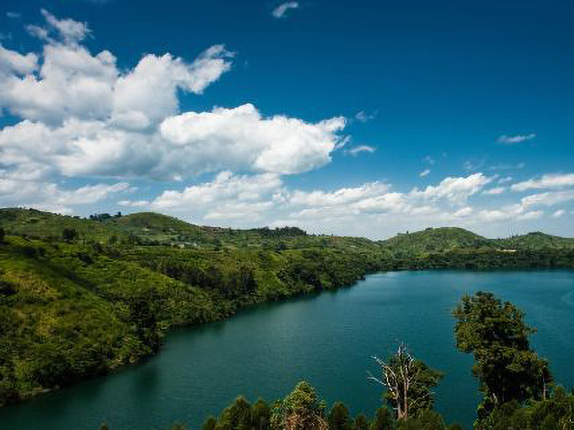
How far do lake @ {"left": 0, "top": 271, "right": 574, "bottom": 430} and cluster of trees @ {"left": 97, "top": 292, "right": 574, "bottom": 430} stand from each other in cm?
926

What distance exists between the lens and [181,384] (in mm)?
80875

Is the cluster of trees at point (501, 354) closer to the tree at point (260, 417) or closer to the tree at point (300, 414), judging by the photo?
the tree at point (300, 414)

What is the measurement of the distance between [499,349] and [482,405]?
31.6 ft

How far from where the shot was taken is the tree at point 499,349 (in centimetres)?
5484

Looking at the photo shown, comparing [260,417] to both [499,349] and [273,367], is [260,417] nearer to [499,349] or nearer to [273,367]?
[499,349]

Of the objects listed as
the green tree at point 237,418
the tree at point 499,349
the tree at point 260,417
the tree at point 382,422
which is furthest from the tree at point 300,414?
the tree at point 499,349

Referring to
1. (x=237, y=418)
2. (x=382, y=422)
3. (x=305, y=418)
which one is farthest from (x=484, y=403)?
(x=237, y=418)

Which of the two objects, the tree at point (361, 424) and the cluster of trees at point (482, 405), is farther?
the tree at point (361, 424)

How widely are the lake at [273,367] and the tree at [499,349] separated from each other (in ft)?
24.5

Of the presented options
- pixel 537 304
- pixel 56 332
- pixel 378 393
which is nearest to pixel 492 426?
pixel 378 393

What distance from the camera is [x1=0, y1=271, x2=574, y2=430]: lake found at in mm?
67562

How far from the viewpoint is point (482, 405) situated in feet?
194

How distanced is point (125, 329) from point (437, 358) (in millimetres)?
64066

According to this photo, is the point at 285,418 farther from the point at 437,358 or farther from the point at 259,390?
the point at 437,358
